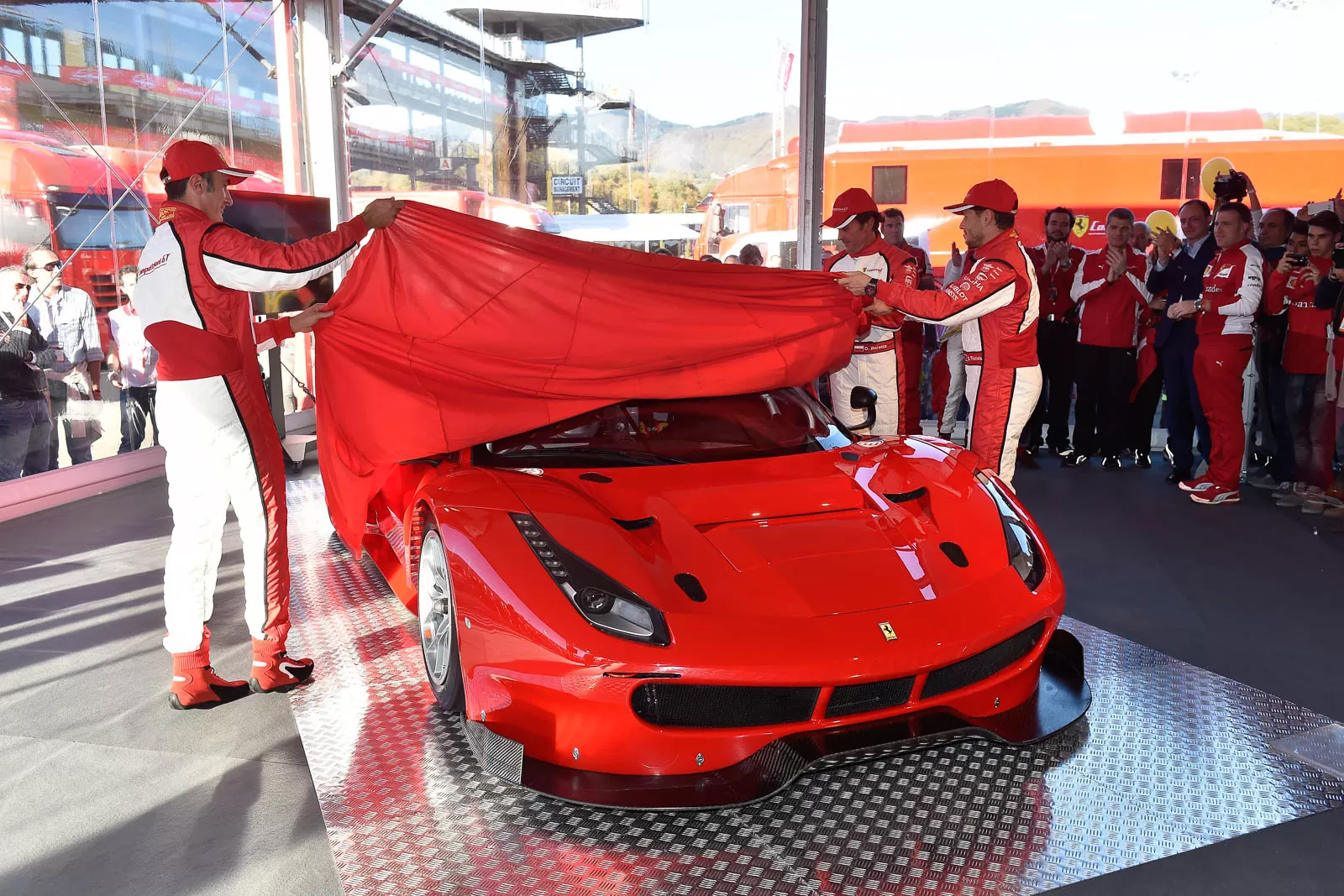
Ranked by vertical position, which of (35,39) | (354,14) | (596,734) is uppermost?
(354,14)

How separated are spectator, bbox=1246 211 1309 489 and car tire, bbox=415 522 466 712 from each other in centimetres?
587

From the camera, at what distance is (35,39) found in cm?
674

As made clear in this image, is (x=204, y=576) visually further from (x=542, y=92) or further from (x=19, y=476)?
(x=542, y=92)

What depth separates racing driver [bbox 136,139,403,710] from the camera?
3.27 m

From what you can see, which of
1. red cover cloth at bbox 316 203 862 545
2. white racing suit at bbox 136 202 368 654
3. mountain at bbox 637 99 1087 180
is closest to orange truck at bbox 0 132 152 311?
white racing suit at bbox 136 202 368 654


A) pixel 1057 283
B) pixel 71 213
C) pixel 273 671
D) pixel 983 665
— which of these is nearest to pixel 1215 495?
pixel 1057 283

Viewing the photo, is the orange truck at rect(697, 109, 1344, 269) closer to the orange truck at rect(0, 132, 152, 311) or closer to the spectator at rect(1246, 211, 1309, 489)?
the spectator at rect(1246, 211, 1309, 489)

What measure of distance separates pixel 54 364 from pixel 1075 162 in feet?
40.2

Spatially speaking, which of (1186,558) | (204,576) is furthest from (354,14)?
(1186,558)

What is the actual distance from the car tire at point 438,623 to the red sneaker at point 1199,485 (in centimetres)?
521

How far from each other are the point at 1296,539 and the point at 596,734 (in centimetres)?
468

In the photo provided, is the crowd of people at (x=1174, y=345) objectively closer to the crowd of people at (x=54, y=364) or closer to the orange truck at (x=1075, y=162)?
the crowd of people at (x=54, y=364)

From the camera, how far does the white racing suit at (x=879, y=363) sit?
586 centimetres

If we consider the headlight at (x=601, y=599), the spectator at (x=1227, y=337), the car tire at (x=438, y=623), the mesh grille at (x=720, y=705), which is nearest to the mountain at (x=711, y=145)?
the spectator at (x=1227, y=337)
